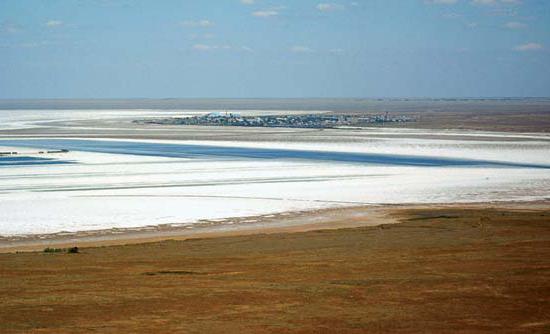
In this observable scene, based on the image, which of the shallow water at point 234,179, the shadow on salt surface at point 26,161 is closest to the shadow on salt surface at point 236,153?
the shallow water at point 234,179

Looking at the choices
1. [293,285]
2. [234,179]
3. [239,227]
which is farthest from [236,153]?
[293,285]

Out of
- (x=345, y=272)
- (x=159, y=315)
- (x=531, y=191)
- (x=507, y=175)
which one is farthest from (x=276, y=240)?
(x=507, y=175)

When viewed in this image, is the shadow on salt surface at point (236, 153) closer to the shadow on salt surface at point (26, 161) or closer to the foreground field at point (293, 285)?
the shadow on salt surface at point (26, 161)

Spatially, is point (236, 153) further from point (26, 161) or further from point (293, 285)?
point (293, 285)

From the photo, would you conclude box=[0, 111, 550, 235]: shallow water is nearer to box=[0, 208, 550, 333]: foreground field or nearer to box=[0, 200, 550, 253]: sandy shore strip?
box=[0, 200, 550, 253]: sandy shore strip

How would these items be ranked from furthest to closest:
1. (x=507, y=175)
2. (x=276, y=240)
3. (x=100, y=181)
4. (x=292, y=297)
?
(x=507, y=175) → (x=100, y=181) → (x=276, y=240) → (x=292, y=297)

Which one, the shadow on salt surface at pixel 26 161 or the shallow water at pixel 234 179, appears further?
the shadow on salt surface at pixel 26 161

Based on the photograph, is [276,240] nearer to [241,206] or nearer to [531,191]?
[241,206]
